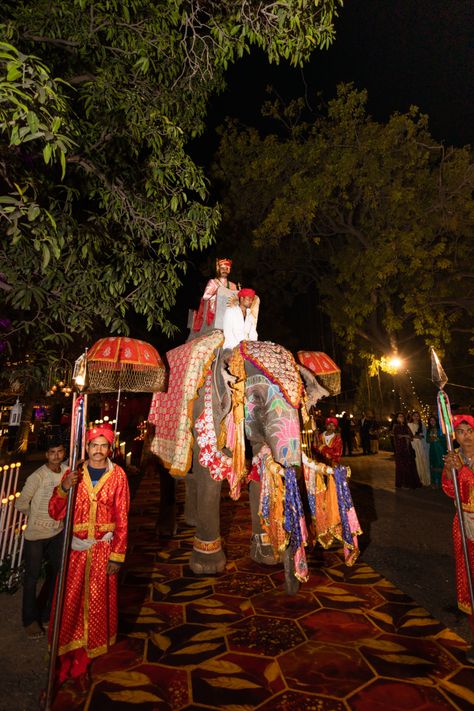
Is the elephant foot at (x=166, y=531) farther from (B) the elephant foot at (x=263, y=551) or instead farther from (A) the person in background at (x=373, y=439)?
(A) the person in background at (x=373, y=439)

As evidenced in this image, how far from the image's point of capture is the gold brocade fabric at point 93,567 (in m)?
3.01

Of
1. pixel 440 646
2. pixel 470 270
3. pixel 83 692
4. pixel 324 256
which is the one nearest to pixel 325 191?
pixel 324 256

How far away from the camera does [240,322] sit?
219 inches

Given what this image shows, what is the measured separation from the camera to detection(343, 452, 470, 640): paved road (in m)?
4.16

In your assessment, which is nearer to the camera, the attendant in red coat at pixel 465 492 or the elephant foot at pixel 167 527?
the attendant in red coat at pixel 465 492

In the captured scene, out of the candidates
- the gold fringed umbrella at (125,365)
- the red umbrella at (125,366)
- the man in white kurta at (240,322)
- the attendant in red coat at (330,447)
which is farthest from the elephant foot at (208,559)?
the attendant in red coat at (330,447)

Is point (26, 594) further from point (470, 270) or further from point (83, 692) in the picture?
point (470, 270)

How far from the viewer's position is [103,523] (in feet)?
10.4

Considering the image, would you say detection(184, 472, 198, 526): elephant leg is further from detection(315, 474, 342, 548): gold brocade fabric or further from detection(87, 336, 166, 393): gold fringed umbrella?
detection(315, 474, 342, 548): gold brocade fabric

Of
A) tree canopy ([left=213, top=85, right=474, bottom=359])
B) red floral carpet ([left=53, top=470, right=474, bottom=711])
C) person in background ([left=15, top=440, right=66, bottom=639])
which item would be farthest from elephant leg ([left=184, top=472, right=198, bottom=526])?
tree canopy ([left=213, top=85, right=474, bottom=359])

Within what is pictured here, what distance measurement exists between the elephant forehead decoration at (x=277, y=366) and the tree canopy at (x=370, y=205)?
9412 millimetres

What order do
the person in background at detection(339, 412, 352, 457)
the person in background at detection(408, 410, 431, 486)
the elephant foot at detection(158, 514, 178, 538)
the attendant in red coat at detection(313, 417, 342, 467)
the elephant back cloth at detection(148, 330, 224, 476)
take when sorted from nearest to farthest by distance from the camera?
the elephant back cloth at detection(148, 330, 224, 476)
the elephant foot at detection(158, 514, 178, 538)
the attendant in red coat at detection(313, 417, 342, 467)
the person in background at detection(408, 410, 431, 486)
the person in background at detection(339, 412, 352, 457)

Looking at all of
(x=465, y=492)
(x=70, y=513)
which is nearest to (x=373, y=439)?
(x=465, y=492)

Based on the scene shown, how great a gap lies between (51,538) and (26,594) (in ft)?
1.49
